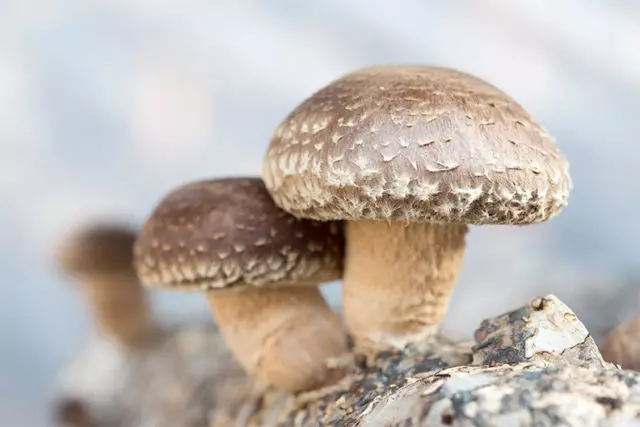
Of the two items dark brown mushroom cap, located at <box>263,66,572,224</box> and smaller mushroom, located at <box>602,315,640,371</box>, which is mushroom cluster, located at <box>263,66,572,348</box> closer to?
dark brown mushroom cap, located at <box>263,66,572,224</box>

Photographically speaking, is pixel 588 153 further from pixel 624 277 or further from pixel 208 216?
pixel 208 216

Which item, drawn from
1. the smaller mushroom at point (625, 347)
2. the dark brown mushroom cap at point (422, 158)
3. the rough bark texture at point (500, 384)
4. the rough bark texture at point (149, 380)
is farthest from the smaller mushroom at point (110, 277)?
the smaller mushroom at point (625, 347)

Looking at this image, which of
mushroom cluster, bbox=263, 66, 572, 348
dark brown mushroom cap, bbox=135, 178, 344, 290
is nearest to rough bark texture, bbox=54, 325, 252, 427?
dark brown mushroom cap, bbox=135, 178, 344, 290

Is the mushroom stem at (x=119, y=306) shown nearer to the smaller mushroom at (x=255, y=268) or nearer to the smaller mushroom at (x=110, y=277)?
the smaller mushroom at (x=110, y=277)

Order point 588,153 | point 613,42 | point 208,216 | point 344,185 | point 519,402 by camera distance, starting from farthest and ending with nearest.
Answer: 1. point 588,153
2. point 613,42
3. point 208,216
4. point 344,185
5. point 519,402

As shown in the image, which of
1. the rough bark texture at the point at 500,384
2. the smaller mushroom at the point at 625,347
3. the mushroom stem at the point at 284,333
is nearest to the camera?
the rough bark texture at the point at 500,384

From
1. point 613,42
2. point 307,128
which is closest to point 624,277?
point 613,42
